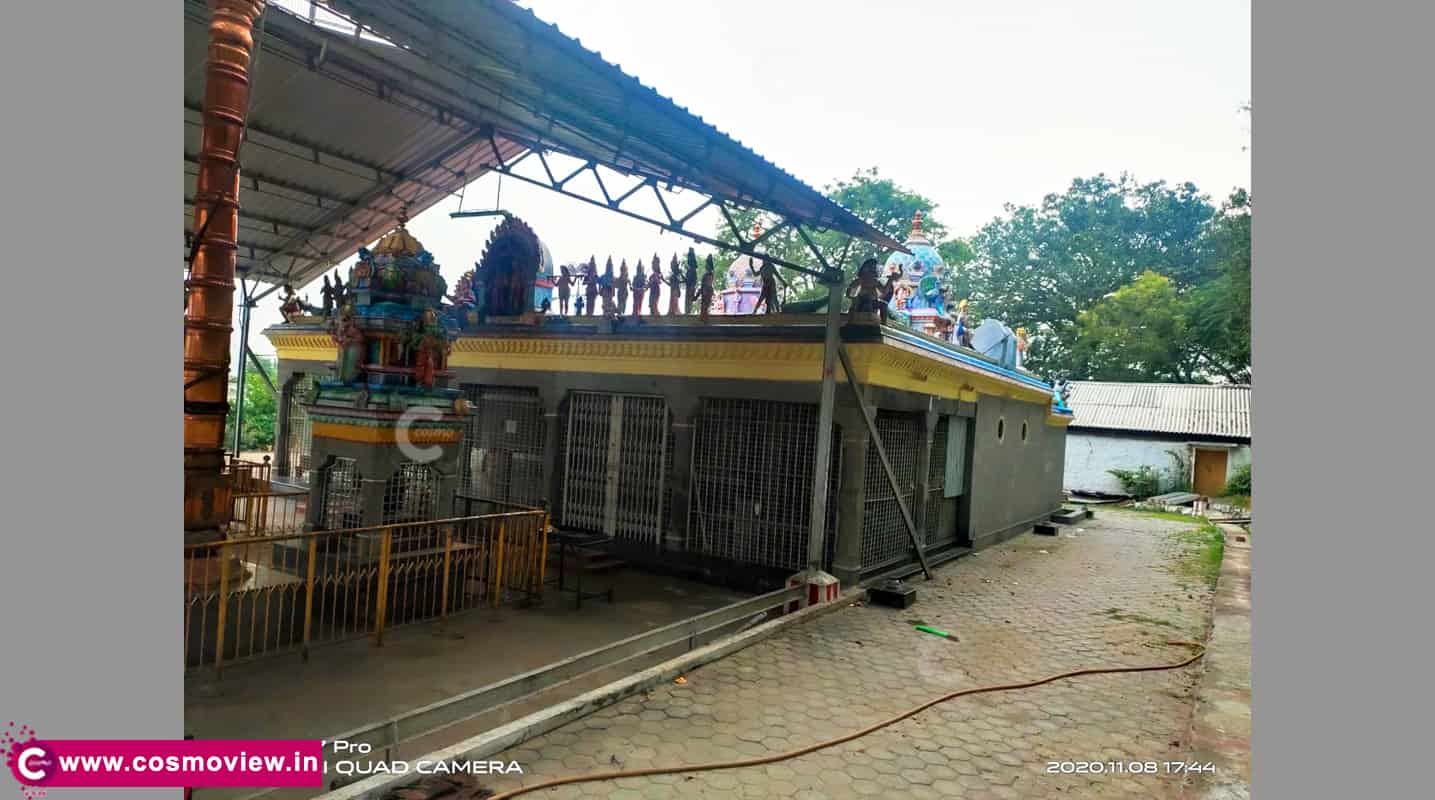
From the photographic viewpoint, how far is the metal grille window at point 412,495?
9328 millimetres

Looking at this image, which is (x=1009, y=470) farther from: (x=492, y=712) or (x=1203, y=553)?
(x=492, y=712)

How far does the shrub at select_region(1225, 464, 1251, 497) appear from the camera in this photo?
2644 centimetres

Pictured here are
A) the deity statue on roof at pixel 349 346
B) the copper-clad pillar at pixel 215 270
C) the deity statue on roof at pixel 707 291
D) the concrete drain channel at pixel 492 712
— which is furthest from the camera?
the deity statue on roof at pixel 707 291

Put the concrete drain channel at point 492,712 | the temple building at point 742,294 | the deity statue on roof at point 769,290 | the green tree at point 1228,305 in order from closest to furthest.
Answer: the concrete drain channel at point 492,712 → the deity statue on roof at point 769,290 → the temple building at point 742,294 → the green tree at point 1228,305

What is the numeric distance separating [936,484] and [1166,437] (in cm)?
2005

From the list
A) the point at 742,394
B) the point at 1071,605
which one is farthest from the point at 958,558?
the point at 742,394

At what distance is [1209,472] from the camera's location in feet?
92.9

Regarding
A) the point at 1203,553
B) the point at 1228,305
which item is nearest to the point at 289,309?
the point at 1203,553

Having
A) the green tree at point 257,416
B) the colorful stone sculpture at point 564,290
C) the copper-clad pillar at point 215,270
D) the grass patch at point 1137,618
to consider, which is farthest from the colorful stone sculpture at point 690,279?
the green tree at point 257,416

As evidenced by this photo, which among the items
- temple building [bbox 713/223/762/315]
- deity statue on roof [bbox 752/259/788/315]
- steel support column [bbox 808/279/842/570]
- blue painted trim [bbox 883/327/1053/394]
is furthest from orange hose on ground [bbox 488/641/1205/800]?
temple building [bbox 713/223/762/315]

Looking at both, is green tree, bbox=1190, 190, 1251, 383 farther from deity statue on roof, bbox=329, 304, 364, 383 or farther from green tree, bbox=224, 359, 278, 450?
green tree, bbox=224, 359, 278, 450

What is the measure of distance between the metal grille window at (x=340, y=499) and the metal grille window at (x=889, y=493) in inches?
253

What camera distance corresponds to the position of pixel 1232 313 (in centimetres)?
2916
